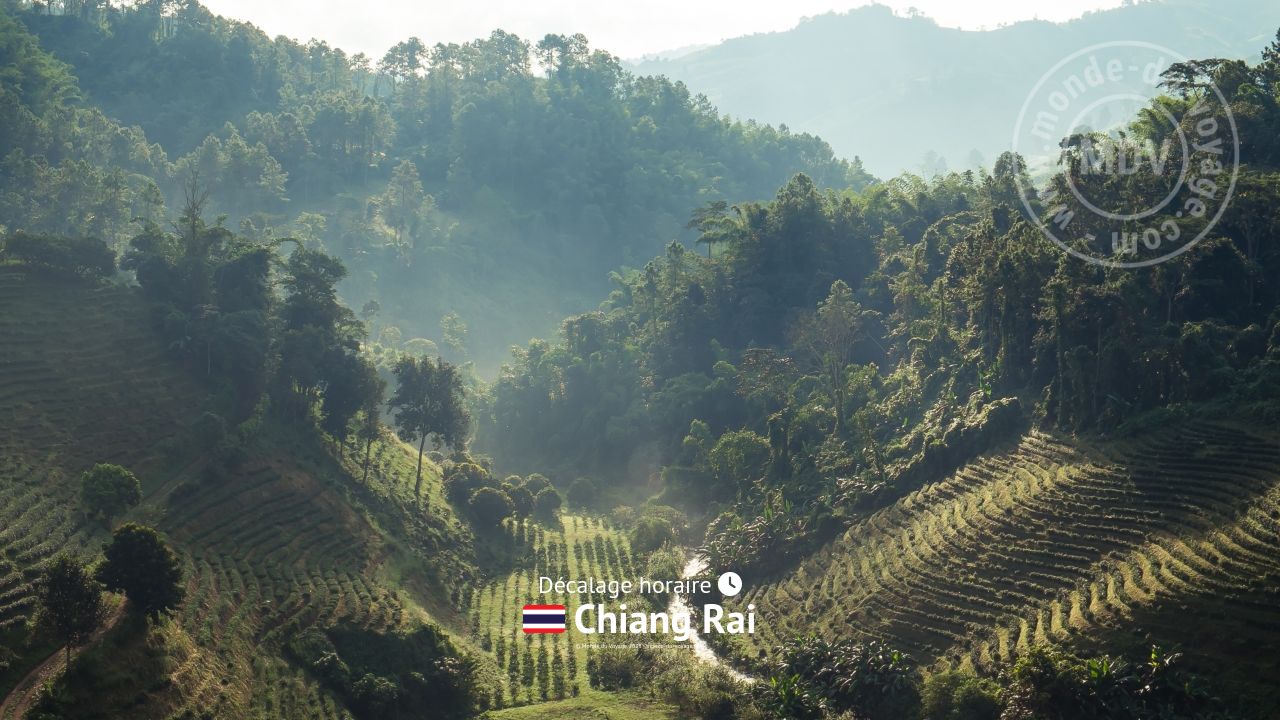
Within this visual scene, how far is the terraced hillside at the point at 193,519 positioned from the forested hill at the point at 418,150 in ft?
163

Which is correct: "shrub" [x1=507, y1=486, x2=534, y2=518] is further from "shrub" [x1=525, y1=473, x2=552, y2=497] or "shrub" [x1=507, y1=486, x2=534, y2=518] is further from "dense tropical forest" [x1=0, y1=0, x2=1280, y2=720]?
"shrub" [x1=525, y1=473, x2=552, y2=497]

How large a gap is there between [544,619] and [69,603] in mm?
25677

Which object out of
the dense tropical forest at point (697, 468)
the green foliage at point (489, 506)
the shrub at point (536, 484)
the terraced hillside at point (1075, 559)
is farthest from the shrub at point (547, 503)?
the terraced hillside at point (1075, 559)

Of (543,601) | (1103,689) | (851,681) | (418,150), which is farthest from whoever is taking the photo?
(418,150)

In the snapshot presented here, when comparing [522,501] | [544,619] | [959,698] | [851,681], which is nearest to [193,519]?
[544,619]

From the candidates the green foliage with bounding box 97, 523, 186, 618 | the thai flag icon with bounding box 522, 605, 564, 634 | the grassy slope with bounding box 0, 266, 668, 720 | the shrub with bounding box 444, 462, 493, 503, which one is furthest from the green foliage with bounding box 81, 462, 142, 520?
the shrub with bounding box 444, 462, 493, 503

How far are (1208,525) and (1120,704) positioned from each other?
8.81 metres

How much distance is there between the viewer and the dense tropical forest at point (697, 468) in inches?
1487

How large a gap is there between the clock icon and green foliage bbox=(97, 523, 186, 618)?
30282mm

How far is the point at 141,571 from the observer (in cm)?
3797

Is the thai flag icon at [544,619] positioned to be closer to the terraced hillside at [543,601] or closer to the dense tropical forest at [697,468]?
the terraced hillside at [543,601]

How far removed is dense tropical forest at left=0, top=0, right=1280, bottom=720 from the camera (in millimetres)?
37781

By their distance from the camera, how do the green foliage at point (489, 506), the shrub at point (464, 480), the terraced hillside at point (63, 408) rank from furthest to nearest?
the shrub at point (464, 480), the green foliage at point (489, 506), the terraced hillside at point (63, 408)

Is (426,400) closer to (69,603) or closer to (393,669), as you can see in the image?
(393,669)
